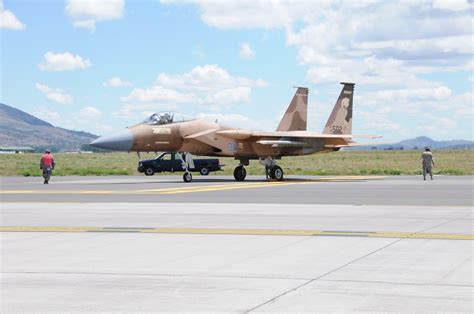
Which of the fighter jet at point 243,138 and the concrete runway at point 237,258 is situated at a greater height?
the fighter jet at point 243,138

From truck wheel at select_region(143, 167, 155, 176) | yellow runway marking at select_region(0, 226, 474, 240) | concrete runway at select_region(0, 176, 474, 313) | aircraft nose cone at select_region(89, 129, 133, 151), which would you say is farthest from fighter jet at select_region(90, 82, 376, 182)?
yellow runway marking at select_region(0, 226, 474, 240)

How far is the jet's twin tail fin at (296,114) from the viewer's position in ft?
129

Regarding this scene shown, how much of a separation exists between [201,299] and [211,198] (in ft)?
49.6

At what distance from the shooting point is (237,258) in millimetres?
10719

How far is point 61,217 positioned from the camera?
1691cm

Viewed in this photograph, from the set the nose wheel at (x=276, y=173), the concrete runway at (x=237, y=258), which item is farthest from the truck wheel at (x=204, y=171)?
the concrete runway at (x=237, y=258)

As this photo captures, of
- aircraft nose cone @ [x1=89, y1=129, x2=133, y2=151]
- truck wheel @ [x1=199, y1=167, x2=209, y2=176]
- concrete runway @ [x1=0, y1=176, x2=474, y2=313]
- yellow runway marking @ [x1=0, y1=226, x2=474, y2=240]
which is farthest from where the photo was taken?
truck wheel @ [x1=199, y1=167, x2=209, y2=176]

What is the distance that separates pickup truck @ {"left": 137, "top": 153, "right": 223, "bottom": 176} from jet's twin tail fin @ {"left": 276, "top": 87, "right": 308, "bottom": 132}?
7543 mm

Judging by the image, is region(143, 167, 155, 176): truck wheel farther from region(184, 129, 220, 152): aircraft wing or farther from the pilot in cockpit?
Result: the pilot in cockpit

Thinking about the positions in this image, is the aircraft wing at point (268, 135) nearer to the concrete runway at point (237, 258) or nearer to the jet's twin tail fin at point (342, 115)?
the jet's twin tail fin at point (342, 115)

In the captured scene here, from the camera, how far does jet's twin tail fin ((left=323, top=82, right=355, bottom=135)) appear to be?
40.1 m

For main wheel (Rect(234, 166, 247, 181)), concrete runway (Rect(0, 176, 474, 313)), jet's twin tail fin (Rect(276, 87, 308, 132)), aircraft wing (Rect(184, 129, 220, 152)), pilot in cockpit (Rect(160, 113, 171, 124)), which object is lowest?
concrete runway (Rect(0, 176, 474, 313))

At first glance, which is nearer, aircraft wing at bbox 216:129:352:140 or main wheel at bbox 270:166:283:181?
aircraft wing at bbox 216:129:352:140

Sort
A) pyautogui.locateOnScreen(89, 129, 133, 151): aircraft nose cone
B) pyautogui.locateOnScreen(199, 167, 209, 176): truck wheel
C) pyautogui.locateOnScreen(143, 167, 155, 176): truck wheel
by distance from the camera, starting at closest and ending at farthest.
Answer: pyautogui.locateOnScreen(89, 129, 133, 151): aircraft nose cone
pyautogui.locateOnScreen(199, 167, 209, 176): truck wheel
pyautogui.locateOnScreen(143, 167, 155, 176): truck wheel
